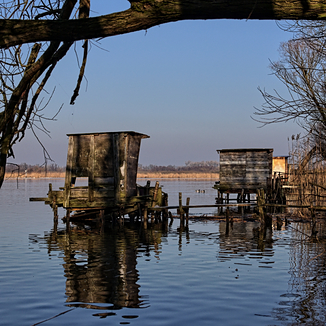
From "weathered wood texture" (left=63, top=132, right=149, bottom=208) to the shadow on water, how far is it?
1.90 metres

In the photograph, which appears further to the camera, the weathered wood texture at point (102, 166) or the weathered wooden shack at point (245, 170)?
the weathered wooden shack at point (245, 170)

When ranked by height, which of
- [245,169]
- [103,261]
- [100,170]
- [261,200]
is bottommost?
[103,261]

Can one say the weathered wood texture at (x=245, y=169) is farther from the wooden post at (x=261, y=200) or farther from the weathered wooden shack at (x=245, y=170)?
the wooden post at (x=261, y=200)

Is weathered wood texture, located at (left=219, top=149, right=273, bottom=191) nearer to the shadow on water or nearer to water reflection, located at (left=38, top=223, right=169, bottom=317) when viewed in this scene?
the shadow on water

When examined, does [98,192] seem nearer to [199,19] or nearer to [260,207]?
[260,207]

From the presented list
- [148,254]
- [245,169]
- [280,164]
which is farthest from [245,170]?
[148,254]

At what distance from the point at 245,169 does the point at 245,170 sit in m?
0.08

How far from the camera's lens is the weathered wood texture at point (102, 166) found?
2219cm

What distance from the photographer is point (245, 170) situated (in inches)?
1348

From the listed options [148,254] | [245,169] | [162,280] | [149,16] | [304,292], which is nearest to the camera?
[149,16]

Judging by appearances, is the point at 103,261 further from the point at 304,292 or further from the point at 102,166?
the point at 102,166

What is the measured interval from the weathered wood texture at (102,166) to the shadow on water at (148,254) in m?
1.90

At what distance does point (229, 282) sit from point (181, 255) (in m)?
4.60

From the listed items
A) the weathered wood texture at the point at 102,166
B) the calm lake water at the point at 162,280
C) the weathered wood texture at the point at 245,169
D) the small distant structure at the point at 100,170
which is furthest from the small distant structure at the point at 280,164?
the weathered wood texture at the point at 102,166
